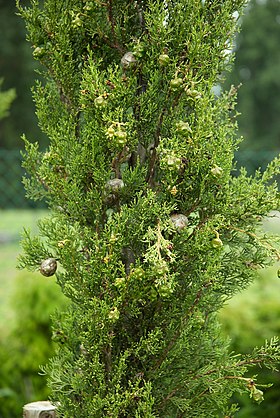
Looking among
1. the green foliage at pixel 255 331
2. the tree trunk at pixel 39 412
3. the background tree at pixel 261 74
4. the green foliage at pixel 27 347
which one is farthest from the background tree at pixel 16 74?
the tree trunk at pixel 39 412

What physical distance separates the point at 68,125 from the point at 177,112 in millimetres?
413

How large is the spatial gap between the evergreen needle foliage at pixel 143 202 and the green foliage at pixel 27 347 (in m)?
2.69

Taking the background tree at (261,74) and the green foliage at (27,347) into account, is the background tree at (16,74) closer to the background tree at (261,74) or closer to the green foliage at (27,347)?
the background tree at (261,74)

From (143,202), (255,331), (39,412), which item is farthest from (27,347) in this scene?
(143,202)

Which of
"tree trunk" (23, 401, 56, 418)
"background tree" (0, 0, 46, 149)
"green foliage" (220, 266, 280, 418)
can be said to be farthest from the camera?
"background tree" (0, 0, 46, 149)

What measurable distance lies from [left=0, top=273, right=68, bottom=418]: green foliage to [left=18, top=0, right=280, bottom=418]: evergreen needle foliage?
2692 mm

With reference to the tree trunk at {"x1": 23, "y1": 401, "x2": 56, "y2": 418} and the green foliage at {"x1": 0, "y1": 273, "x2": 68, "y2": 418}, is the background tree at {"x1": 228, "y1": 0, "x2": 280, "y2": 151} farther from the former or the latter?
the tree trunk at {"x1": 23, "y1": 401, "x2": 56, "y2": 418}

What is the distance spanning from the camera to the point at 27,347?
5082 millimetres

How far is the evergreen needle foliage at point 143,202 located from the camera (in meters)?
2.18

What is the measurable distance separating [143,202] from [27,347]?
10.7 ft

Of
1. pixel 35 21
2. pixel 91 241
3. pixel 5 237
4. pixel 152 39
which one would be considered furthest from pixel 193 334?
pixel 5 237

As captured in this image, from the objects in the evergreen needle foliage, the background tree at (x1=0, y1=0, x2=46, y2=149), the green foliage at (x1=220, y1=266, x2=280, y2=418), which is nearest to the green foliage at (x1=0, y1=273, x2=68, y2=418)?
the green foliage at (x1=220, y1=266, x2=280, y2=418)

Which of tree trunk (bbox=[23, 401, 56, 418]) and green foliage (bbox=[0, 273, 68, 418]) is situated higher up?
green foliage (bbox=[0, 273, 68, 418])

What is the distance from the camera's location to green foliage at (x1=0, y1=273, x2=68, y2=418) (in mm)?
5031
